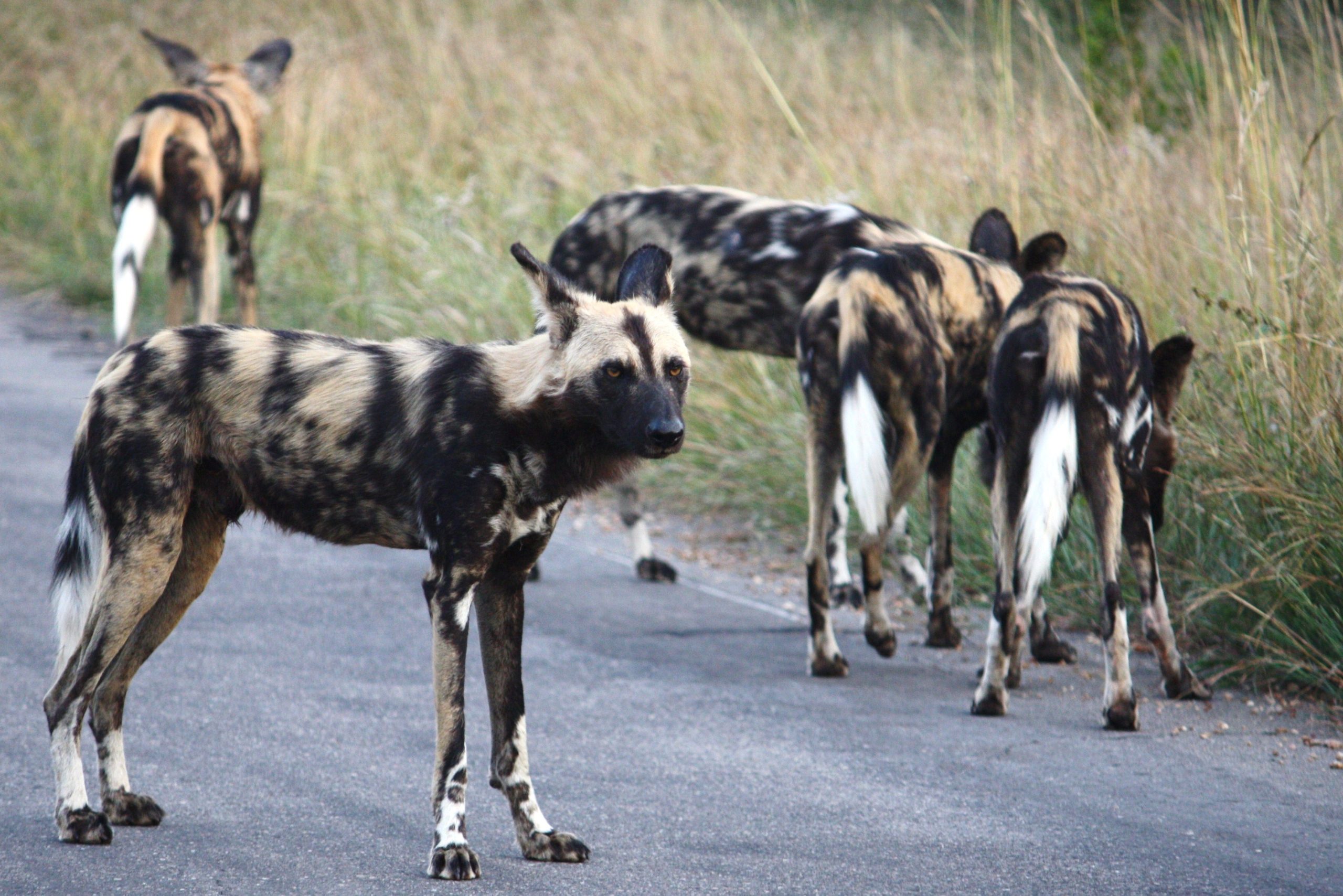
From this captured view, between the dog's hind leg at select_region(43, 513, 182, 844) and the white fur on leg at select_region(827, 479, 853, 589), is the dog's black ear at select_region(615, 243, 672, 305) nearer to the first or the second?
the dog's hind leg at select_region(43, 513, 182, 844)

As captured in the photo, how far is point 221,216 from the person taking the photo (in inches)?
330

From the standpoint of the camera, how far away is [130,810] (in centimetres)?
334

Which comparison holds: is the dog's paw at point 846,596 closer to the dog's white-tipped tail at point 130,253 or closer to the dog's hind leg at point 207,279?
the dog's white-tipped tail at point 130,253

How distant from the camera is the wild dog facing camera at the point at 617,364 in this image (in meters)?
Answer: 3.16

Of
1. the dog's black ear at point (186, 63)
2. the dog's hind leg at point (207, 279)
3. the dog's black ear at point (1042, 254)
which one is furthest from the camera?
the dog's black ear at point (186, 63)

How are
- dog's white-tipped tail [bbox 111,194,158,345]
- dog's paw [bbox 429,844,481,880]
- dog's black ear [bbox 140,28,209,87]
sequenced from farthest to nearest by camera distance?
dog's black ear [bbox 140,28,209,87] < dog's white-tipped tail [bbox 111,194,158,345] < dog's paw [bbox 429,844,481,880]

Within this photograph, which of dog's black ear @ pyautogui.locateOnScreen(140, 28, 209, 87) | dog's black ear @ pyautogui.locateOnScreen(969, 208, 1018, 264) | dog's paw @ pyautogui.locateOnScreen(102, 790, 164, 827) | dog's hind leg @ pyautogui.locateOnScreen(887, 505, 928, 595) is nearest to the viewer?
dog's paw @ pyautogui.locateOnScreen(102, 790, 164, 827)

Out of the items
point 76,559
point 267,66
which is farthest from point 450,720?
point 267,66

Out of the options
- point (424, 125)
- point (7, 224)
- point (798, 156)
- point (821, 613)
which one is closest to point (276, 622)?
point (821, 613)

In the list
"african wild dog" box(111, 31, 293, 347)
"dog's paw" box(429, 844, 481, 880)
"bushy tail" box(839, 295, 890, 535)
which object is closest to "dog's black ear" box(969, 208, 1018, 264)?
"bushy tail" box(839, 295, 890, 535)

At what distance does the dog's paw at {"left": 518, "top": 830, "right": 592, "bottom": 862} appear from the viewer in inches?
125

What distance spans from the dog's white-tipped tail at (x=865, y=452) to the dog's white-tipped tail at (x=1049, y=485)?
50 centimetres

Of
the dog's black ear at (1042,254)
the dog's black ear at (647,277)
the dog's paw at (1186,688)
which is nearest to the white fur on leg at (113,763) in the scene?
the dog's black ear at (647,277)

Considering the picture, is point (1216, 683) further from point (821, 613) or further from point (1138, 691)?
point (821, 613)
